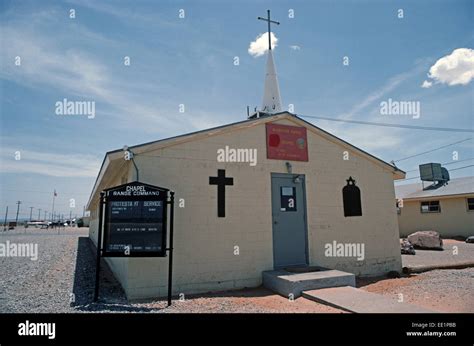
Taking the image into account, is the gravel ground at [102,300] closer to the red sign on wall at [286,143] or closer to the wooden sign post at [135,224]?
the wooden sign post at [135,224]

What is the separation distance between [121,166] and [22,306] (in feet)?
11.9

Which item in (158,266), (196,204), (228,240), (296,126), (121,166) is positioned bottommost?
(158,266)

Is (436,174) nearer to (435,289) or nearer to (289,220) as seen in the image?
(435,289)

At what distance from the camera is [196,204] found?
277 inches

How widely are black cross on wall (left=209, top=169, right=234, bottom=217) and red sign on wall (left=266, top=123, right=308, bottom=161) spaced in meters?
1.35

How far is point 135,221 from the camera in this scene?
19.6ft

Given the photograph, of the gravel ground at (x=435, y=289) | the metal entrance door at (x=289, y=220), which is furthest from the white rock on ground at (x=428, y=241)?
the metal entrance door at (x=289, y=220)

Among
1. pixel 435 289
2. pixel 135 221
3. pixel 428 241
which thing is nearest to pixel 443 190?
pixel 428 241

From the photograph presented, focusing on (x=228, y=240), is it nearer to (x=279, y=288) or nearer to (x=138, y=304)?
(x=279, y=288)

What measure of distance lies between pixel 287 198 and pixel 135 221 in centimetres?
386

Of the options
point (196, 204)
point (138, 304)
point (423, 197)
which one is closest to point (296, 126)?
point (196, 204)

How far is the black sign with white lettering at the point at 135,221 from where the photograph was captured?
5.85 meters

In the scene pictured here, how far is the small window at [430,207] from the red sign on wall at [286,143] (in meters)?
16.0
